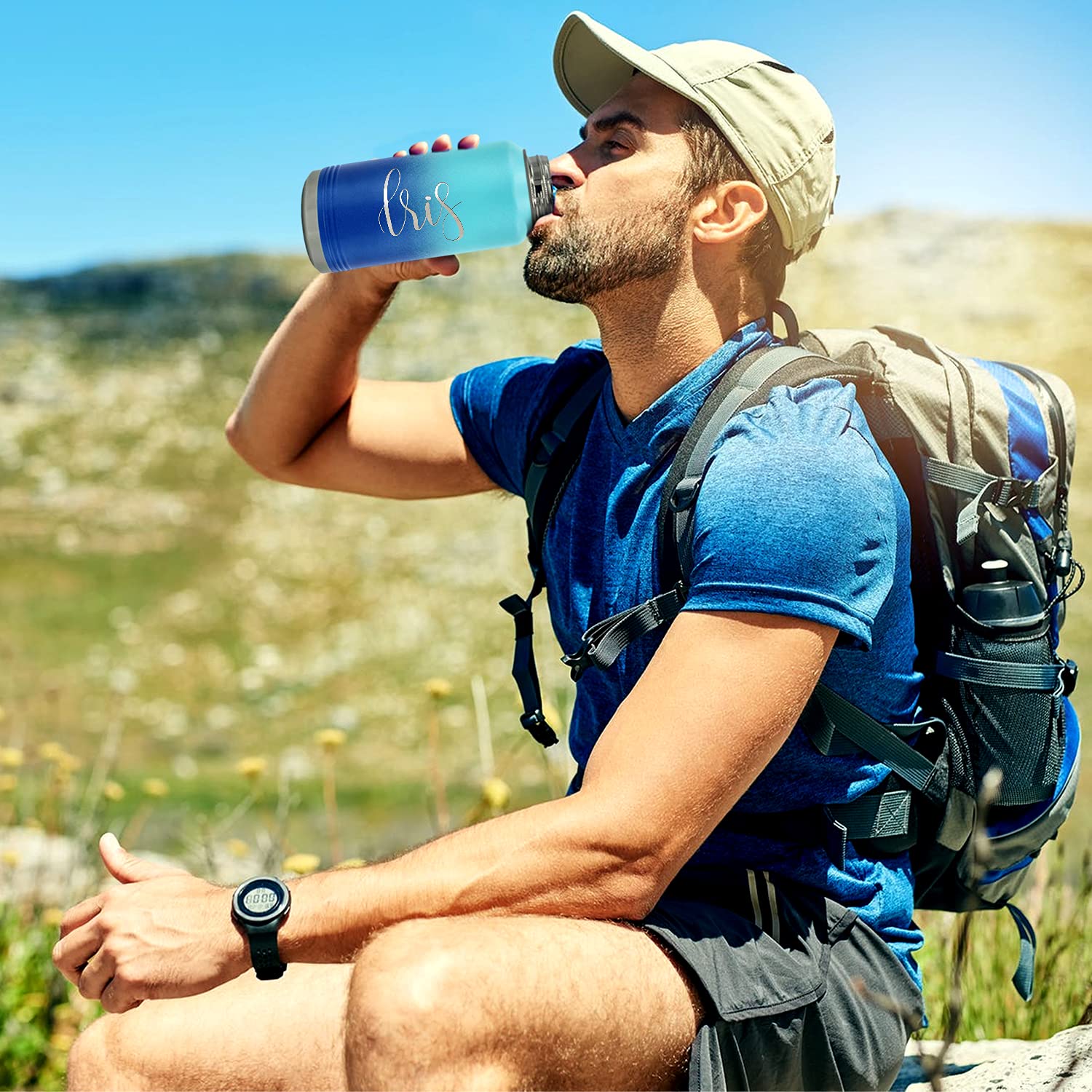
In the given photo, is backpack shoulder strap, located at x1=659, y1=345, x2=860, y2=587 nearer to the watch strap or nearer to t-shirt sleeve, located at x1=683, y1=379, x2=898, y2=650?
t-shirt sleeve, located at x1=683, y1=379, x2=898, y2=650

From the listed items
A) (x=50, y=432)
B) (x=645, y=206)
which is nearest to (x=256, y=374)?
(x=645, y=206)

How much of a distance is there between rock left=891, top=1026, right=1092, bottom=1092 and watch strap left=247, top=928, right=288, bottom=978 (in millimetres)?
1271

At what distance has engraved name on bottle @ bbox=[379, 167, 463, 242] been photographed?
9.45 feet

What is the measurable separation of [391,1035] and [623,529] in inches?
47.0

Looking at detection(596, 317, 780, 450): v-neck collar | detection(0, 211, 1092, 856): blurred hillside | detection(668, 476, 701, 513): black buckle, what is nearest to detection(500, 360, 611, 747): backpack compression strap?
detection(596, 317, 780, 450): v-neck collar

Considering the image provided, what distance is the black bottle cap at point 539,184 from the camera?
9.36 feet

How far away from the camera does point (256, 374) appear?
3549mm

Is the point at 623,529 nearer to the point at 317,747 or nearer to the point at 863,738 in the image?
the point at 863,738

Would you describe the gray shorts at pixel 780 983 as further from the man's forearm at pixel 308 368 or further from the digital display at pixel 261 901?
the man's forearm at pixel 308 368

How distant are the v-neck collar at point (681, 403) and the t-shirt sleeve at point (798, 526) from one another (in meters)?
0.39

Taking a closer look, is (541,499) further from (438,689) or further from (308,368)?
(438,689)

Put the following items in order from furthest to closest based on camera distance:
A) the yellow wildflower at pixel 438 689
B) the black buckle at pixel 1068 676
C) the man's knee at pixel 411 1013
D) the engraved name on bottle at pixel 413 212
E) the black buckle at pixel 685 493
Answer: the yellow wildflower at pixel 438 689 < the engraved name on bottle at pixel 413 212 < the black buckle at pixel 1068 676 < the black buckle at pixel 685 493 < the man's knee at pixel 411 1013

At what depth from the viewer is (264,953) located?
86.5 inches

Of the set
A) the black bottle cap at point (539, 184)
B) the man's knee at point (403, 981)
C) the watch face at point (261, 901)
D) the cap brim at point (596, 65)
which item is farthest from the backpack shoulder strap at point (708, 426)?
the watch face at point (261, 901)
